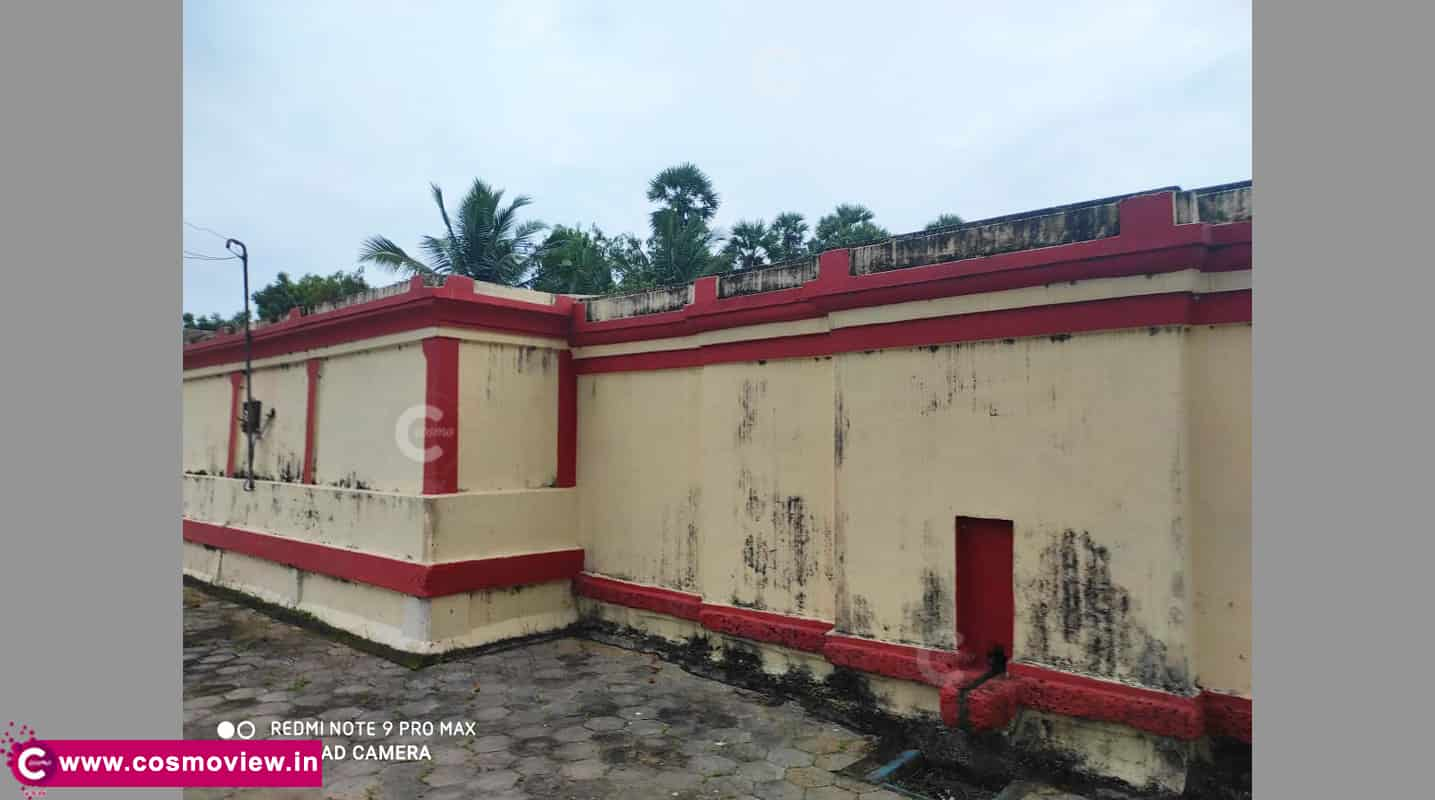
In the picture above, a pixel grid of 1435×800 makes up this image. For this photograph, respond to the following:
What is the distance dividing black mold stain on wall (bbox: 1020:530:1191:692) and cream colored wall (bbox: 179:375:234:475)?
9.83 m

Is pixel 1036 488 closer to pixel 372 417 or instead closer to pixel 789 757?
pixel 789 757

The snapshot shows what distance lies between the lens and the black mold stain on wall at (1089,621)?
4.25 metres

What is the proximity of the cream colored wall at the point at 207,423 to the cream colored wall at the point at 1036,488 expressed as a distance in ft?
28.4

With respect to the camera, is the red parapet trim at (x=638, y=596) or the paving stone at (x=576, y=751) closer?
the paving stone at (x=576, y=751)

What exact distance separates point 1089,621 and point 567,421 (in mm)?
5129

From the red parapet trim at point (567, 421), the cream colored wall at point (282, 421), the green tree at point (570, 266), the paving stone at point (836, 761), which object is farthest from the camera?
the green tree at point (570, 266)

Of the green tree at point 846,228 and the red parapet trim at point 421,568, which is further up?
the green tree at point 846,228

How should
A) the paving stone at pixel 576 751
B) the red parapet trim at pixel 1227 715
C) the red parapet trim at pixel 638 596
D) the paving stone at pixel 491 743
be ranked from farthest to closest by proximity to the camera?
the red parapet trim at pixel 638 596 < the paving stone at pixel 491 743 < the paving stone at pixel 576 751 < the red parapet trim at pixel 1227 715

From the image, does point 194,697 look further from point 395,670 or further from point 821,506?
point 821,506

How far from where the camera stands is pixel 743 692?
606 centimetres

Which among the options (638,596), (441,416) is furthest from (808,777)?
(441,416)

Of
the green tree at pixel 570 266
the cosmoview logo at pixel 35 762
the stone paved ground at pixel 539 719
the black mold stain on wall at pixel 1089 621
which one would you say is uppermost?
the green tree at pixel 570 266

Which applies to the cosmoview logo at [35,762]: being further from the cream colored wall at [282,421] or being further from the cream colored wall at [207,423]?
the cream colored wall at [207,423]

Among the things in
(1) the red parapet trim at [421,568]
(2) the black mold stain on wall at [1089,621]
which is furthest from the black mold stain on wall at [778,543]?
(1) the red parapet trim at [421,568]
